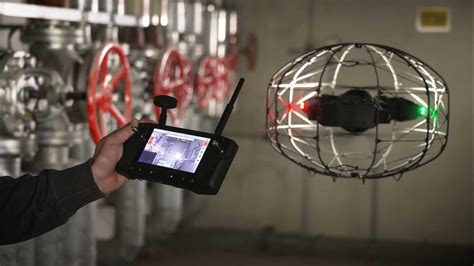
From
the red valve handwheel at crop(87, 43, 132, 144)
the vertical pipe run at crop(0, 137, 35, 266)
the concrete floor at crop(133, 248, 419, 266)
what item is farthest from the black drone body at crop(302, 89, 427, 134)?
the concrete floor at crop(133, 248, 419, 266)

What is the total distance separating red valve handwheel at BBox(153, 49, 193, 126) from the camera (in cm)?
239

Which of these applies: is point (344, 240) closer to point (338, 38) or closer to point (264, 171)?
point (264, 171)

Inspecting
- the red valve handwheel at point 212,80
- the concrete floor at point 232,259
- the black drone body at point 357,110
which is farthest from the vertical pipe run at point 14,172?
the concrete floor at point 232,259

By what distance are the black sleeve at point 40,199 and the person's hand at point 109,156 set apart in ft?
0.04

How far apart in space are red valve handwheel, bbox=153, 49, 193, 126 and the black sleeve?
3.29ft

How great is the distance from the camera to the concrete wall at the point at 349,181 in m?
4.26

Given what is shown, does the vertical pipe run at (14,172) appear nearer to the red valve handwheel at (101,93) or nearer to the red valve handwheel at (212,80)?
the red valve handwheel at (101,93)

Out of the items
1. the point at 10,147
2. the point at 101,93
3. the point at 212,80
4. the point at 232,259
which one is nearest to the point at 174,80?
the point at 212,80

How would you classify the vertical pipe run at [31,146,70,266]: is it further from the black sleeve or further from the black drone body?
the black drone body

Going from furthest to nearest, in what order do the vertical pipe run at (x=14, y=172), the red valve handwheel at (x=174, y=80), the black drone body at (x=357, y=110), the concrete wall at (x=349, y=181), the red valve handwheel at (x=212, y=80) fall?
1. the concrete wall at (x=349, y=181)
2. the red valve handwheel at (x=212, y=80)
3. the red valve handwheel at (x=174, y=80)
4. the vertical pipe run at (x=14, y=172)
5. the black drone body at (x=357, y=110)

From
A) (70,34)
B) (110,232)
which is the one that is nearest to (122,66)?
(70,34)

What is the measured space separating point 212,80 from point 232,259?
112 cm

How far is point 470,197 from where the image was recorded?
170 inches

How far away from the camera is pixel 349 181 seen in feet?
14.9
